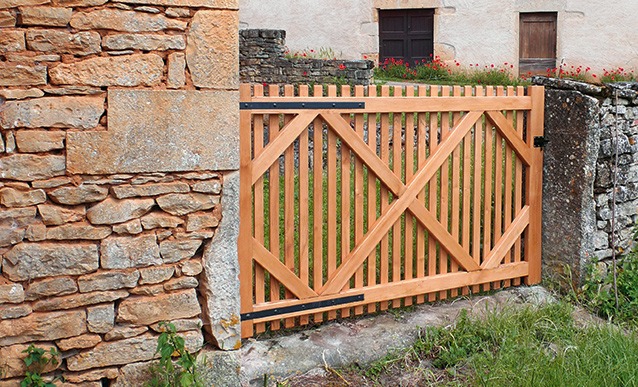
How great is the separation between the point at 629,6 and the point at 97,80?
11427 millimetres

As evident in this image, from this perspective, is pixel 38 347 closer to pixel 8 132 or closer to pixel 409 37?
pixel 8 132

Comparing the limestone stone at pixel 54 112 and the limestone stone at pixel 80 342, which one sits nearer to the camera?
the limestone stone at pixel 54 112

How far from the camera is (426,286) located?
15.5ft

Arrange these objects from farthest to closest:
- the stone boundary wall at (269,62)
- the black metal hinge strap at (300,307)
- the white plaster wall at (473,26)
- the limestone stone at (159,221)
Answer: the white plaster wall at (473,26) < the stone boundary wall at (269,62) < the black metal hinge strap at (300,307) < the limestone stone at (159,221)

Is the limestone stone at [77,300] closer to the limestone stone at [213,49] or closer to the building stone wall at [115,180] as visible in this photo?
the building stone wall at [115,180]

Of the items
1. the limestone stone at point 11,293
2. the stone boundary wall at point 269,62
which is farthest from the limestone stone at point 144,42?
the stone boundary wall at point 269,62

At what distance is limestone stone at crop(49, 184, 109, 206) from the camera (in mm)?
3361

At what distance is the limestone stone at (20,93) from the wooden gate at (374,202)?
3.46 ft

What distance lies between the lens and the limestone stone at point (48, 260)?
3326 millimetres

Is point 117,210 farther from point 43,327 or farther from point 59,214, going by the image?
point 43,327

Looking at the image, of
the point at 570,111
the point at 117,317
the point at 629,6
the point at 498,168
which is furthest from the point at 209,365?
the point at 629,6

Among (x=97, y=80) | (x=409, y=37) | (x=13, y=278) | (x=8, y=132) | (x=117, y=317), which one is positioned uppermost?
(x=409, y=37)

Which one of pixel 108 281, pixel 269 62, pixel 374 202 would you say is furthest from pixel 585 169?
pixel 269 62

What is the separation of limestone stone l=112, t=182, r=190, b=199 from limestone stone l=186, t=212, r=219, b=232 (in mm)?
135
